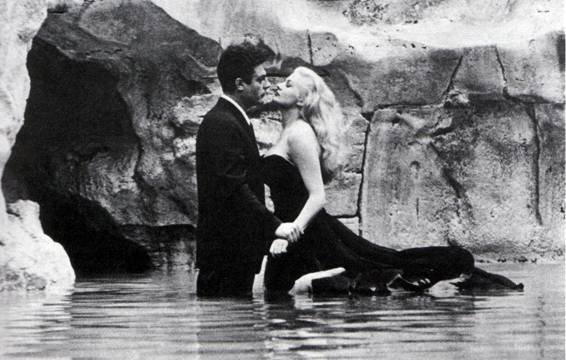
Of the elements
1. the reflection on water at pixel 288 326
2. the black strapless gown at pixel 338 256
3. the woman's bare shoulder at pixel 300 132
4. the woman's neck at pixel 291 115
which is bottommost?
the reflection on water at pixel 288 326

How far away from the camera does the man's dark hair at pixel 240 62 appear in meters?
8.29

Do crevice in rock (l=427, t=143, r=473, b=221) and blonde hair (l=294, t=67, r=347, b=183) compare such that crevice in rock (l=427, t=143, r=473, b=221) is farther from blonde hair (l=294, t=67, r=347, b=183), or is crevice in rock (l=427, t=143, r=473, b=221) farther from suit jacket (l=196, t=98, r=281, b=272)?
suit jacket (l=196, t=98, r=281, b=272)

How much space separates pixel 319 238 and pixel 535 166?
570cm

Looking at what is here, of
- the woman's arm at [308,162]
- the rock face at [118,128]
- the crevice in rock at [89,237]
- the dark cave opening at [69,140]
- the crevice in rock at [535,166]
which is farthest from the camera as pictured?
the crevice in rock at [89,237]

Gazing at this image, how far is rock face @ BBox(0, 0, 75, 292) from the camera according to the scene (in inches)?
396

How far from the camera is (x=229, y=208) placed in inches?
320

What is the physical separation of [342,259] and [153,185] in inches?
205

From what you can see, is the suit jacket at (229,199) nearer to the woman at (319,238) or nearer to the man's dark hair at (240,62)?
the man's dark hair at (240,62)

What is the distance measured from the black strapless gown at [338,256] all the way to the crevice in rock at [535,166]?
513 centimetres

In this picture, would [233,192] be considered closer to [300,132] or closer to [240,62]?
[300,132]

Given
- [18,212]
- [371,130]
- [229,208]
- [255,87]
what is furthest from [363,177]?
[229,208]

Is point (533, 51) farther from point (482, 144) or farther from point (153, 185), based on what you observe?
point (153, 185)

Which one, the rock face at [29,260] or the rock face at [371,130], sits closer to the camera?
the rock face at [29,260]

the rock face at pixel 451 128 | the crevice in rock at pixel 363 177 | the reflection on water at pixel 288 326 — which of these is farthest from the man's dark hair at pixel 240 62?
the crevice in rock at pixel 363 177
